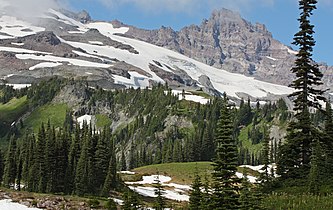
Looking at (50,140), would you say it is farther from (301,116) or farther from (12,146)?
(301,116)

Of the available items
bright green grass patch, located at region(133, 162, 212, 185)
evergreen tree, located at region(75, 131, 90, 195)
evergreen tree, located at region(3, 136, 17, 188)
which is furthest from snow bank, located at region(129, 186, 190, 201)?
evergreen tree, located at region(3, 136, 17, 188)

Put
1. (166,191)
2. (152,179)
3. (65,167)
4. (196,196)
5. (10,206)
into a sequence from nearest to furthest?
(196,196), (10,206), (65,167), (166,191), (152,179)

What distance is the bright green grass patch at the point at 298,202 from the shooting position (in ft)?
100

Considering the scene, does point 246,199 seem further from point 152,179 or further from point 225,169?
point 152,179

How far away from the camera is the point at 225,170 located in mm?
28625

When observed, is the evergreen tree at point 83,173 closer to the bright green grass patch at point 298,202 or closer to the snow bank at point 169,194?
the snow bank at point 169,194

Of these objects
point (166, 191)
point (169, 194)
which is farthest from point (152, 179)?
point (169, 194)

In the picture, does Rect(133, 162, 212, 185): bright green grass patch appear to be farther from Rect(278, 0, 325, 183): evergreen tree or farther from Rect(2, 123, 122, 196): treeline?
Rect(278, 0, 325, 183): evergreen tree

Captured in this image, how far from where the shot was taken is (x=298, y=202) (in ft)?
104

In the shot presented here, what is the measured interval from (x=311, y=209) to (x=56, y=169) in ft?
169

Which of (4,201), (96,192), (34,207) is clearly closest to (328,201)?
(34,207)

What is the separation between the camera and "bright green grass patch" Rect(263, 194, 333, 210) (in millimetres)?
30484

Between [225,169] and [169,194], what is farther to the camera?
[169,194]

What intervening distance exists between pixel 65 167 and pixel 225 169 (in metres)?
52.0
